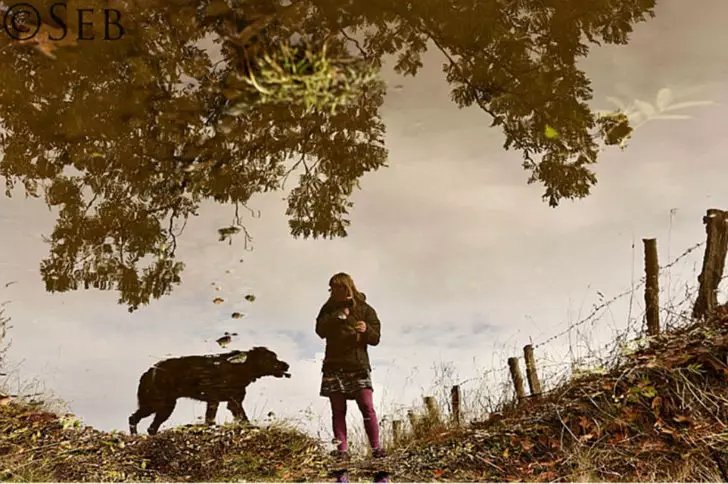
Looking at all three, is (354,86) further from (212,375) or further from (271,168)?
(212,375)

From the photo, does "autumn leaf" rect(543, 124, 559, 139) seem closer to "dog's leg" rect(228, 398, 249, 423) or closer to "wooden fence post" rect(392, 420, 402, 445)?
"wooden fence post" rect(392, 420, 402, 445)

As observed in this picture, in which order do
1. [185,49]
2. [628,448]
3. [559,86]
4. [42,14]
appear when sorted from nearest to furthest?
[628,448] → [42,14] → [185,49] → [559,86]

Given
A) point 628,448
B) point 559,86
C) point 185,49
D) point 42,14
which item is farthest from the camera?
point 559,86

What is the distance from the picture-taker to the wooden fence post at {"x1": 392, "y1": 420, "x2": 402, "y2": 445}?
10.1ft

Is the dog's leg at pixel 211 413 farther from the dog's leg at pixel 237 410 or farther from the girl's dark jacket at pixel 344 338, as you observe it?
the girl's dark jacket at pixel 344 338

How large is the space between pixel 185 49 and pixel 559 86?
7.16 ft

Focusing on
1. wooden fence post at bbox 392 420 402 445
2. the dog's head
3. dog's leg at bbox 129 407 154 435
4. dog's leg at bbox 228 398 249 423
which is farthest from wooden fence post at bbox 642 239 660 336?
dog's leg at bbox 129 407 154 435

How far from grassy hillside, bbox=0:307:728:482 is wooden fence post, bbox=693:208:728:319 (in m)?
0.18

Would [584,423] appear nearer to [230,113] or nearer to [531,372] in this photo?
[531,372]

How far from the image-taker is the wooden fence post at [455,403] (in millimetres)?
3373

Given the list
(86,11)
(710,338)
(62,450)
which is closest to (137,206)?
(86,11)

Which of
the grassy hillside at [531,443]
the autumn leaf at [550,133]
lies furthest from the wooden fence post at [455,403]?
the autumn leaf at [550,133]

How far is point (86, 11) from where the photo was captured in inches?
104

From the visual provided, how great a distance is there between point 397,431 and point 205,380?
3.90 ft
